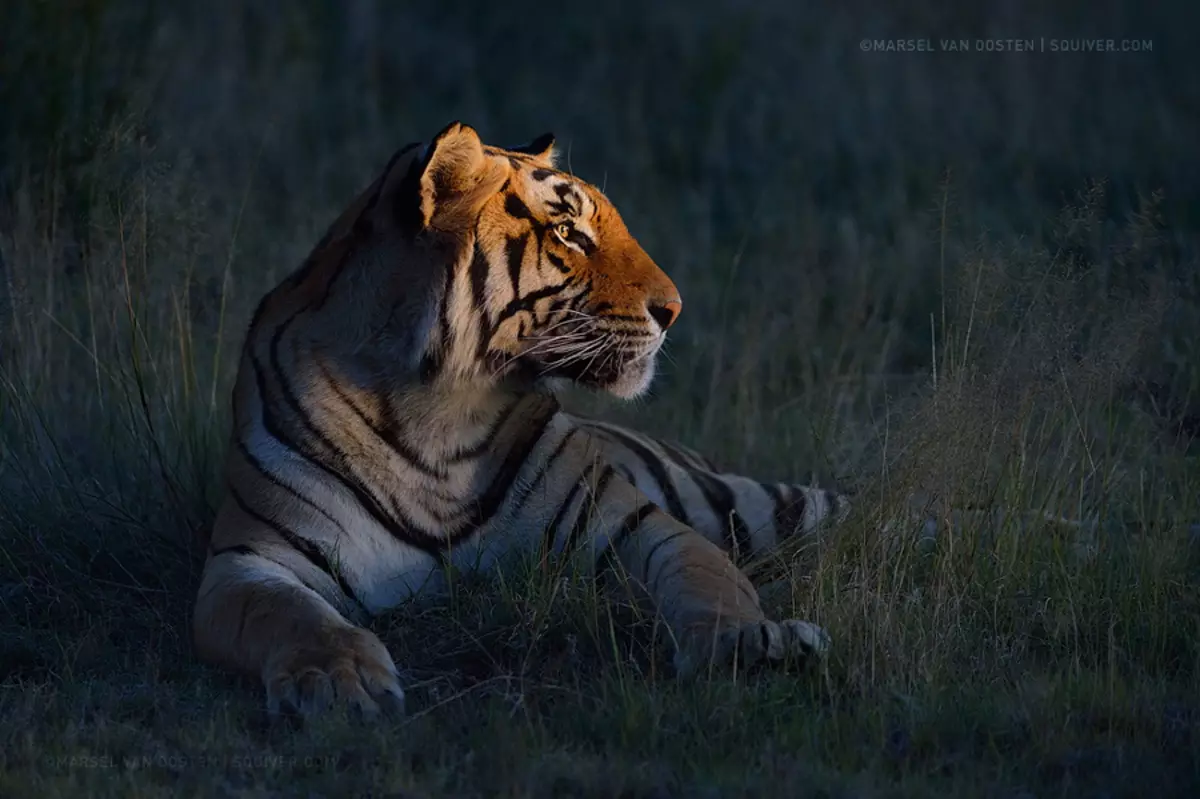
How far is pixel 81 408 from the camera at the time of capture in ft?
17.0

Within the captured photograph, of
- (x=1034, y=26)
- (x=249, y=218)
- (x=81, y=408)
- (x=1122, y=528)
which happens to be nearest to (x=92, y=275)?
(x=81, y=408)

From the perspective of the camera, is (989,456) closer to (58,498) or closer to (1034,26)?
(58,498)

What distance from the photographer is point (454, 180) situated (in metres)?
3.72

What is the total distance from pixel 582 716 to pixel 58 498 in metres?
1.94

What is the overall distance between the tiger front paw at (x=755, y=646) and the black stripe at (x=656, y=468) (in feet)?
3.93

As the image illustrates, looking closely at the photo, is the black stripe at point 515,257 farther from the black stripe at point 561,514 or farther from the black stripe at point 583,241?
the black stripe at point 561,514

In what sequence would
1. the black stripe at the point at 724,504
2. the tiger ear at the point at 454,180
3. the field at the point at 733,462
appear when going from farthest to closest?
the black stripe at the point at 724,504, the tiger ear at the point at 454,180, the field at the point at 733,462

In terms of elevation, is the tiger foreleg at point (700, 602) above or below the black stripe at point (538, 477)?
below

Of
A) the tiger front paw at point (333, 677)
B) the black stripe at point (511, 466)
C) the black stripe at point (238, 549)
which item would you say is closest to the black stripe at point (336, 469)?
the black stripe at point (511, 466)

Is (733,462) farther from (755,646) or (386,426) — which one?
(755,646)

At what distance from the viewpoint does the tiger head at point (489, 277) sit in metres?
3.71

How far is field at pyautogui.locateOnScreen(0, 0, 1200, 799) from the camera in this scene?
2.99 meters

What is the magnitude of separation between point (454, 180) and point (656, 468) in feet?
4.30

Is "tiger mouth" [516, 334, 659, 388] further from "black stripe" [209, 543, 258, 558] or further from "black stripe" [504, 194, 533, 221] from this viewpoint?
Answer: "black stripe" [209, 543, 258, 558]
